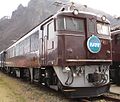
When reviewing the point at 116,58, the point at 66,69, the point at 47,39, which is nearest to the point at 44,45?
the point at 47,39

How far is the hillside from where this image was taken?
429 feet

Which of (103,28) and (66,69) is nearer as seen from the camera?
(66,69)

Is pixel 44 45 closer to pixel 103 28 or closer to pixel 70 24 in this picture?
pixel 70 24

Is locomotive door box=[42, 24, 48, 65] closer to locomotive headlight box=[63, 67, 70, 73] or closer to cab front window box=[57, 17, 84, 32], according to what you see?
cab front window box=[57, 17, 84, 32]

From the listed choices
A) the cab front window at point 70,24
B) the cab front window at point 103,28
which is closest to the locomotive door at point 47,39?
the cab front window at point 70,24

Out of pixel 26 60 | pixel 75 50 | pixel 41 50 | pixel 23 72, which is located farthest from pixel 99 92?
pixel 23 72

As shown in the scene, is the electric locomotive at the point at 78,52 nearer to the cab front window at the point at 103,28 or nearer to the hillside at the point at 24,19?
the cab front window at the point at 103,28

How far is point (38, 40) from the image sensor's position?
14727 millimetres

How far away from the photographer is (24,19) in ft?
455

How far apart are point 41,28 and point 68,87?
381cm

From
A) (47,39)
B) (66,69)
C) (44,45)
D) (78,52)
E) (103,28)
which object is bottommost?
(66,69)

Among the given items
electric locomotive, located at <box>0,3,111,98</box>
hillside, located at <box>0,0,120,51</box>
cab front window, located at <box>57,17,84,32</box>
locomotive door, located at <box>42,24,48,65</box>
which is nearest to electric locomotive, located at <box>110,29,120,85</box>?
electric locomotive, located at <box>0,3,111,98</box>

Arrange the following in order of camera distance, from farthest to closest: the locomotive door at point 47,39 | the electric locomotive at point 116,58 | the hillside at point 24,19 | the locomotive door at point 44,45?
1. the hillside at point 24,19
2. the electric locomotive at point 116,58
3. the locomotive door at point 44,45
4. the locomotive door at point 47,39

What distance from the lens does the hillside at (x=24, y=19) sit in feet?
429
